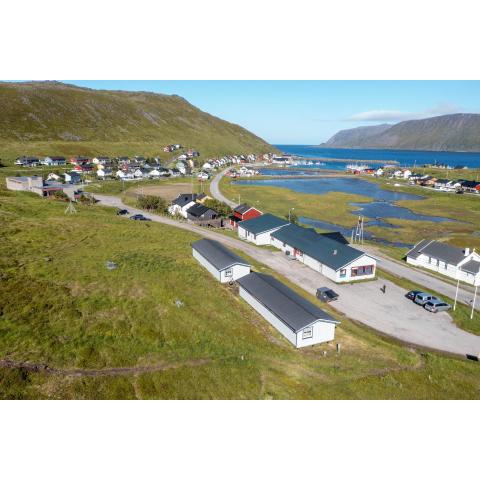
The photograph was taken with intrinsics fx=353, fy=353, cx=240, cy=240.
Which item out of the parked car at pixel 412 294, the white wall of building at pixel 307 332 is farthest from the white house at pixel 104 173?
the parked car at pixel 412 294

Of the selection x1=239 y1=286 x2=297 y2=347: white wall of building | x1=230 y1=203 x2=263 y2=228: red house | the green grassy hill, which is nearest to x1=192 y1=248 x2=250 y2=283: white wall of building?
x1=239 y1=286 x2=297 y2=347: white wall of building

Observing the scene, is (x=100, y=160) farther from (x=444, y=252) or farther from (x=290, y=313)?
(x=290, y=313)

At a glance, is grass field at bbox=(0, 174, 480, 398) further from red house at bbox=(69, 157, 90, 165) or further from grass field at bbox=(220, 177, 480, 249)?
red house at bbox=(69, 157, 90, 165)

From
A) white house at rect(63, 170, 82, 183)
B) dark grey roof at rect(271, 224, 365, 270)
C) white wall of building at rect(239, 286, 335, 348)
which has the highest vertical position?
white house at rect(63, 170, 82, 183)

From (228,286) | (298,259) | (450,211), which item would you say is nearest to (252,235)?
(298,259)

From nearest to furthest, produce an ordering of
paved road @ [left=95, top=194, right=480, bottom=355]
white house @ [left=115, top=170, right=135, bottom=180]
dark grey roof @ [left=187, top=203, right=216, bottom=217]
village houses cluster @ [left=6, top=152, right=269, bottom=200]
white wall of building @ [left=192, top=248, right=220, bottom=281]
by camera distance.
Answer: paved road @ [left=95, top=194, right=480, bottom=355], white wall of building @ [left=192, top=248, right=220, bottom=281], dark grey roof @ [left=187, top=203, right=216, bottom=217], village houses cluster @ [left=6, top=152, right=269, bottom=200], white house @ [left=115, top=170, right=135, bottom=180]

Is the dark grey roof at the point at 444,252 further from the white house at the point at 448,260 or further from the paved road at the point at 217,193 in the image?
the paved road at the point at 217,193

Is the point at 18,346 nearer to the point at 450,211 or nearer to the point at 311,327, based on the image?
the point at 311,327
